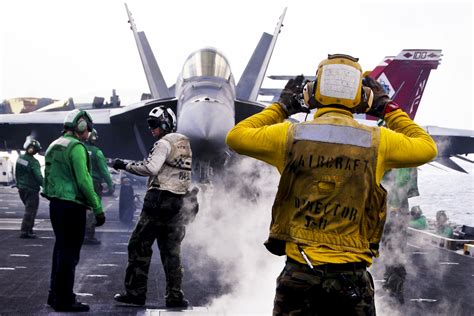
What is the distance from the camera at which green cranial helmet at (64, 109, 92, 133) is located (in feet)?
21.6

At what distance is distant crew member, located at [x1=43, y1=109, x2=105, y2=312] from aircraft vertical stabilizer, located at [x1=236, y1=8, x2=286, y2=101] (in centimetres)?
1032

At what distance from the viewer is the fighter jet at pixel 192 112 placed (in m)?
10.5

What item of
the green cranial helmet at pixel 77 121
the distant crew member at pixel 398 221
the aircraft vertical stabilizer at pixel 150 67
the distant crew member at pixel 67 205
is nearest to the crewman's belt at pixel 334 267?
the distant crew member at pixel 67 205

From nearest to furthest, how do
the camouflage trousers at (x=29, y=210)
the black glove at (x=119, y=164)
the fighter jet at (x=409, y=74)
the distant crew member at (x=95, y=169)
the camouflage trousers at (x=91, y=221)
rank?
the black glove at (x=119, y=164), the distant crew member at (x=95, y=169), the camouflage trousers at (x=91, y=221), the camouflage trousers at (x=29, y=210), the fighter jet at (x=409, y=74)

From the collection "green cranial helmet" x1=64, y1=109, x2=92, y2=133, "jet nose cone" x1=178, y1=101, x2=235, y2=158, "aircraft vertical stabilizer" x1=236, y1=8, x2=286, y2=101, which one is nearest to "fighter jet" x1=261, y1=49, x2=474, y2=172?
"aircraft vertical stabilizer" x1=236, y1=8, x2=286, y2=101

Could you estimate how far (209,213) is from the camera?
11.9 meters

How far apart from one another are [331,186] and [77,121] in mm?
4022

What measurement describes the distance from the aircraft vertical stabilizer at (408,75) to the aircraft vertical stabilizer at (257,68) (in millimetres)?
10091

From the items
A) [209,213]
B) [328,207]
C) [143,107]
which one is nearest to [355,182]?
[328,207]

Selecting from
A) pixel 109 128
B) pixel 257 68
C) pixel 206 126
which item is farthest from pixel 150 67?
Result: pixel 206 126

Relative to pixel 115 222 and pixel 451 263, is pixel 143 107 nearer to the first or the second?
pixel 115 222

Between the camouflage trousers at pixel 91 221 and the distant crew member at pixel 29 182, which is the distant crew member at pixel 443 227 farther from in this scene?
the distant crew member at pixel 29 182

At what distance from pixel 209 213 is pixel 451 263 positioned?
4306 millimetres

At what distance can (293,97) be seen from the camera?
352 centimetres
